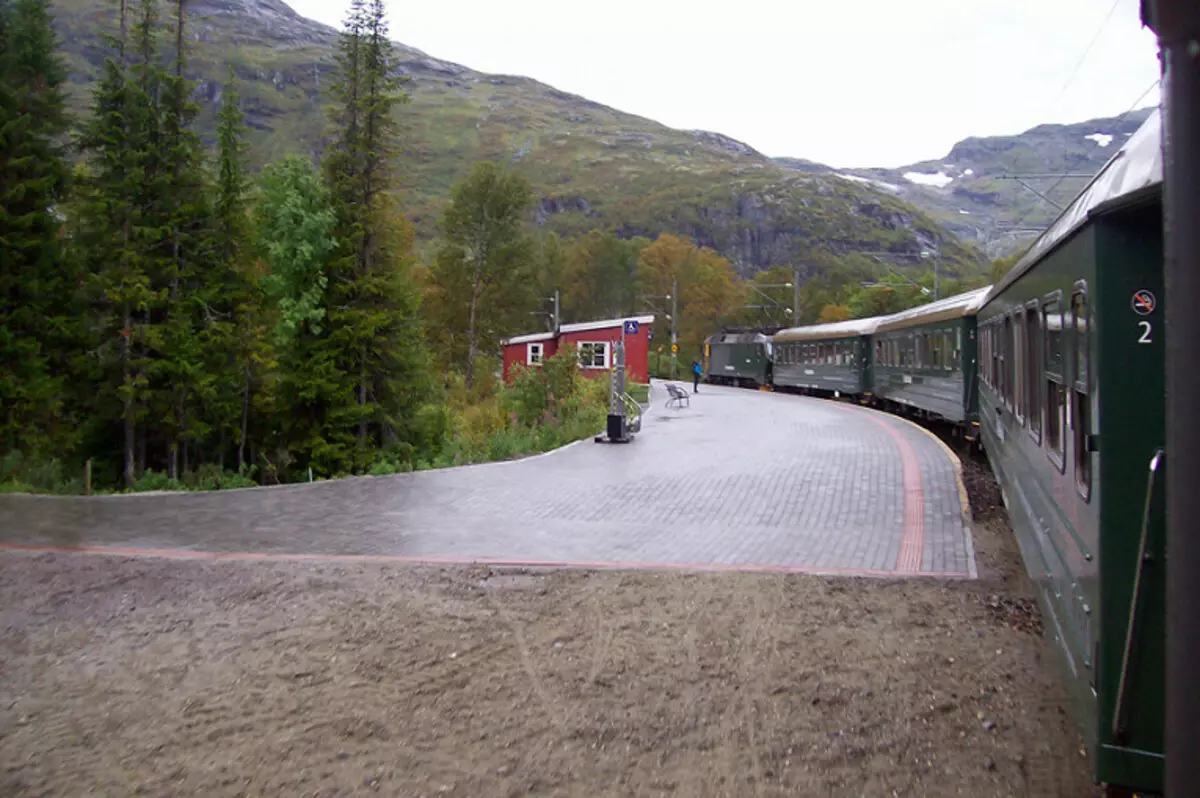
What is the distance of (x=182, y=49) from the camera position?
95.1 feet

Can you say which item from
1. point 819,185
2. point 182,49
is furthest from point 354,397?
point 819,185

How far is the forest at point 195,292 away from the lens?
2631 cm

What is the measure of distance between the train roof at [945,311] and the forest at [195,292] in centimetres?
758

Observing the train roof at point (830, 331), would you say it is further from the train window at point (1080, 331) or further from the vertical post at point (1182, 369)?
the vertical post at point (1182, 369)

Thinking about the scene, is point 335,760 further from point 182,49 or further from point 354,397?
point 182,49

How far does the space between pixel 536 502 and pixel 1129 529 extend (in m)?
9.10

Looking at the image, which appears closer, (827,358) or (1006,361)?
(1006,361)

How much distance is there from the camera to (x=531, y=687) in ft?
18.5

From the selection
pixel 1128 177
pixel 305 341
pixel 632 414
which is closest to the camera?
pixel 1128 177

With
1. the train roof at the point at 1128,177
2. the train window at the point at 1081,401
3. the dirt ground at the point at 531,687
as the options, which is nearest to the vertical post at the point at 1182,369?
the train roof at the point at 1128,177

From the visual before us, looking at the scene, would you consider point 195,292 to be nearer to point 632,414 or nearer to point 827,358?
point 632,414

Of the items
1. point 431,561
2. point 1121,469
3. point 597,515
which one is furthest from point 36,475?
point 1121,469

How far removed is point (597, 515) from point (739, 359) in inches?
1635

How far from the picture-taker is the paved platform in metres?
9.13
